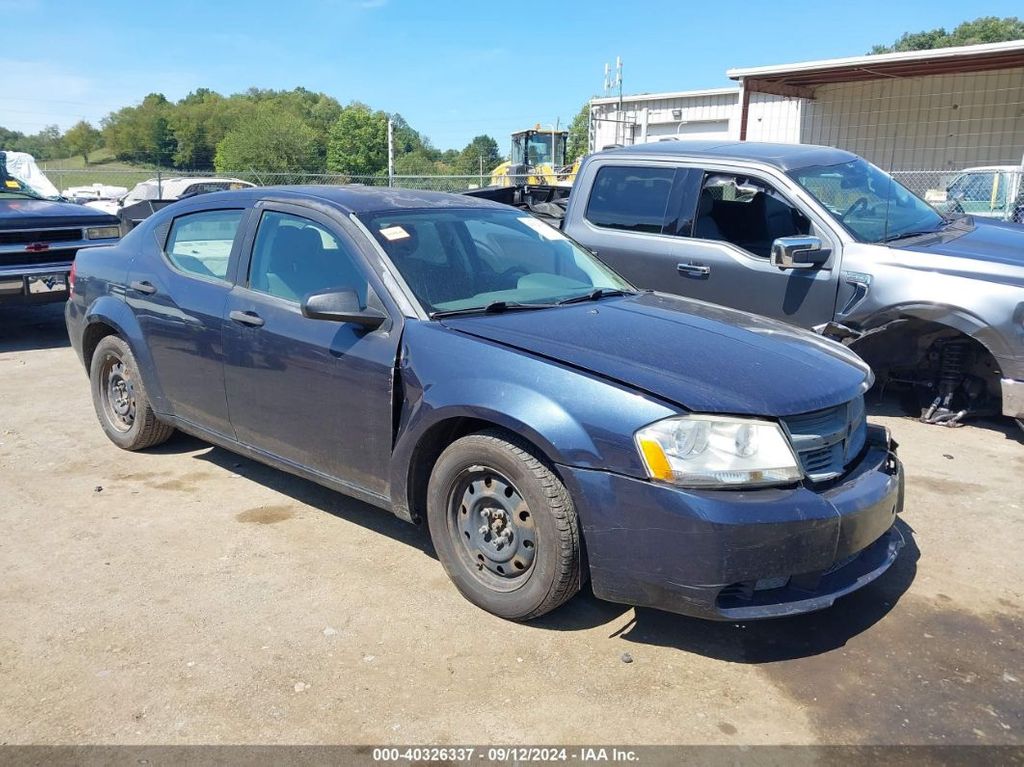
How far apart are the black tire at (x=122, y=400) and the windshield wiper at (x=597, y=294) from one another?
2.67 metres

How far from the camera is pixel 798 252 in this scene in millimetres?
5855

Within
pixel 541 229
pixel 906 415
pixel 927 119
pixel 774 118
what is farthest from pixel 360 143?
pixel 541 229

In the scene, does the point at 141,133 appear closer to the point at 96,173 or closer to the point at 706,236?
the point at 96,173

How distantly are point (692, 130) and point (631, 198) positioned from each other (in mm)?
22489

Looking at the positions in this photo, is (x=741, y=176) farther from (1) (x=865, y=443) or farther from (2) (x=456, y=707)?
(2) (x=456, y=707)

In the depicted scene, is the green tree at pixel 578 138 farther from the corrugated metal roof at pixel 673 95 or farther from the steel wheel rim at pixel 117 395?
the steel wheel rim at pixel 117 395

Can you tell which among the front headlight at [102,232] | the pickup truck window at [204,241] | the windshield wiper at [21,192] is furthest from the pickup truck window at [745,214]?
the windshield wiper at [21,192]

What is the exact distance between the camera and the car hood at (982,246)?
5543 mm

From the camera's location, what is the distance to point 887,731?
282 cm

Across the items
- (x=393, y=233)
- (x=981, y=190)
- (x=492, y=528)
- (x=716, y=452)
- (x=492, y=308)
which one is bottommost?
(x=492, y=528)

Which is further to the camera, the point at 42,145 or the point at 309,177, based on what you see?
the point at 42,145

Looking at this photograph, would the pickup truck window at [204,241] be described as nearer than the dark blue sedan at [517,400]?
No

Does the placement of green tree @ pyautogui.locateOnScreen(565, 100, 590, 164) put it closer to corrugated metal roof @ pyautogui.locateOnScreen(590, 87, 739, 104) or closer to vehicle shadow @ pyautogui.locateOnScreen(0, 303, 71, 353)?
corrugated metal roof @ pyautogui.locateOnScreen(590, 87, 739, 104)

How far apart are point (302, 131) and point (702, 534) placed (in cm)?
5140
